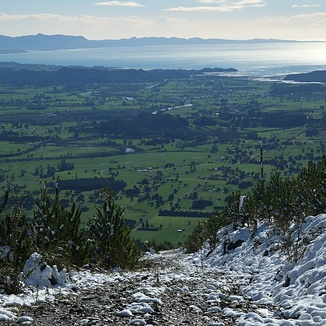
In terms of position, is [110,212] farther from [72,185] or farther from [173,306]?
[72,185]

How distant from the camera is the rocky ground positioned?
8734mm

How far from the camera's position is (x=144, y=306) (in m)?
9.41

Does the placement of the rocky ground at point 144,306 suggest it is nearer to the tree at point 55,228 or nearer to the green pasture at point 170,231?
the tree at point 55,228

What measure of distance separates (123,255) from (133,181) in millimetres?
95572

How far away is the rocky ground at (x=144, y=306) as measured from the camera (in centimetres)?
873

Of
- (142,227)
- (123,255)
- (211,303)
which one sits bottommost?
(142,227)

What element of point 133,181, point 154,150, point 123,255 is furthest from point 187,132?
point 123,255

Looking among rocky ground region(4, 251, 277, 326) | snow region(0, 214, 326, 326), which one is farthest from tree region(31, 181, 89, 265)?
rocky ground region(4, 251, 277, 326)

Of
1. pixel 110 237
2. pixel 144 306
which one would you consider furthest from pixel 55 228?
pixel 144 306

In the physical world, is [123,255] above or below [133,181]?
above

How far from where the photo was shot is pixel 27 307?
924 centimetres

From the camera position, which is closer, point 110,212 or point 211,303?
point 211,303

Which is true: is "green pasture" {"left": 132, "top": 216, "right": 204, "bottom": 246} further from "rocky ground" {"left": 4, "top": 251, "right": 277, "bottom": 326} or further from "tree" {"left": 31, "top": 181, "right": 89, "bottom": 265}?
"rocky ground" {"left": 4, "top": 251, "right": 277, "bottom": 326}

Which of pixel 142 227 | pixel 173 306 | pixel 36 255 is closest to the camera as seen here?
pixel 173 306
